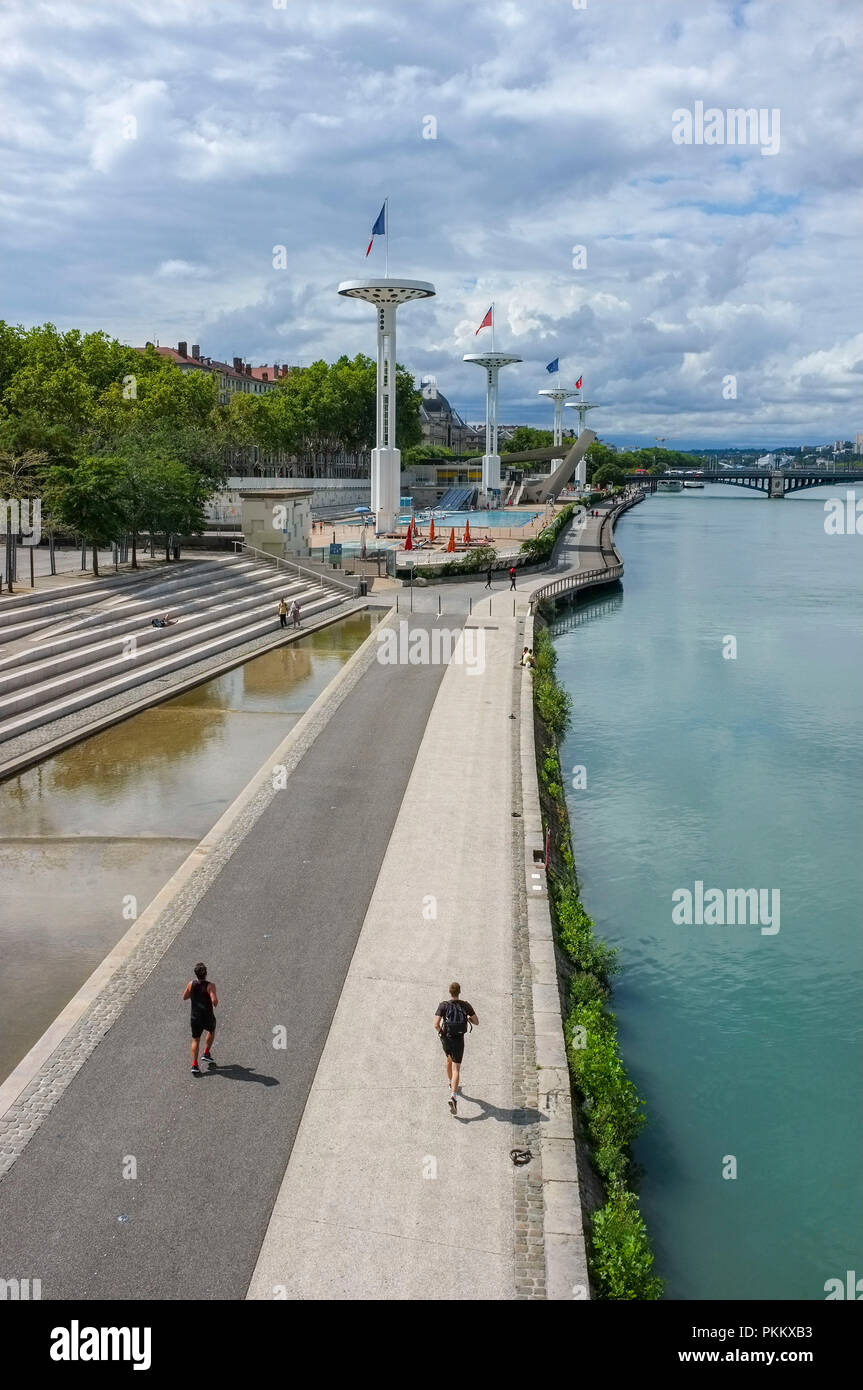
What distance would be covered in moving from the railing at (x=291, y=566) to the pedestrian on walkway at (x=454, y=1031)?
41.7 metres

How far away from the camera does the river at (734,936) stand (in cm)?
1327

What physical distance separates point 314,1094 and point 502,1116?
1.91 meters

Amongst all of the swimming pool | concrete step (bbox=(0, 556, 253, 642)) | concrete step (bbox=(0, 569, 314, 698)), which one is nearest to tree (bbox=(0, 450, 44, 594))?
concrete step (bbox=(0, 556, 253, 642))

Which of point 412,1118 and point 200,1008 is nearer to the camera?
point 412,1118

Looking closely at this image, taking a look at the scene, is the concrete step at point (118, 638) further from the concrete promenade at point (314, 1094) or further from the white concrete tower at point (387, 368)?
the white concrete tower at point (387, 368)

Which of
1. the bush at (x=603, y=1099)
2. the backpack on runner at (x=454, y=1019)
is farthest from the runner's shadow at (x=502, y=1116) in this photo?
the bush at (x=603, y=1099)

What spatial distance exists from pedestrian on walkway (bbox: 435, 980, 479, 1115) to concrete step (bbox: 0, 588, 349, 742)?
17.6 meters

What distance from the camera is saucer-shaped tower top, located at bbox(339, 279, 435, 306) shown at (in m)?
74.6

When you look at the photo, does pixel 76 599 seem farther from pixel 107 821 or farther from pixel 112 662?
pixel 107 821

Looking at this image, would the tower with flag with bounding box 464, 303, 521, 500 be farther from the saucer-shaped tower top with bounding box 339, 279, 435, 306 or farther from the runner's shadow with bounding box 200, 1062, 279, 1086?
the runner's shadow with bounding box 200, 1062, 279, 1086

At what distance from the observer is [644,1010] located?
59.0ft

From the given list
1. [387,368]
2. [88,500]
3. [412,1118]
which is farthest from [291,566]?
[412,1118]

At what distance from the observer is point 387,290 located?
7494cm

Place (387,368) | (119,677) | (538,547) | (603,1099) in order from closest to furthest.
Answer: (603,1099) < (119,677) < (538,547) < (387,368)
